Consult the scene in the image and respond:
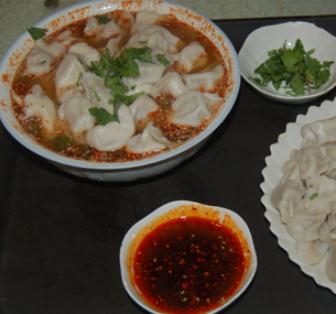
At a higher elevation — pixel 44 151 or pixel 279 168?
pixel 44 151

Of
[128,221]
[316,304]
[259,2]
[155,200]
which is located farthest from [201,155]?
[259,2]

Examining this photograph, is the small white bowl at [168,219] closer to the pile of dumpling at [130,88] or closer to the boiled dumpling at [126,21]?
the pile of dumpling at [130,88]

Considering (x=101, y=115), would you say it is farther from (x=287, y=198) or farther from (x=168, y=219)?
(x=287, y=198)

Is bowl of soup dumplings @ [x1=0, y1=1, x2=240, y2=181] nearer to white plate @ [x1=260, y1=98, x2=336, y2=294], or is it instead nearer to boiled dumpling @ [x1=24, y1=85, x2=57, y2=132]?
boiled dumpling @ [x1=24, y1=85, x2=57, y2=132]

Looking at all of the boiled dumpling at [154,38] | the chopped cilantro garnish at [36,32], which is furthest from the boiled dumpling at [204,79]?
the chopped cilantro garnish at [36,32]

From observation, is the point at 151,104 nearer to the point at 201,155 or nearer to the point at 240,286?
the point at 201,155

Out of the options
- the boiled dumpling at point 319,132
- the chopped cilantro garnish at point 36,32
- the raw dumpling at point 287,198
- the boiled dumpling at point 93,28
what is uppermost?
the chopped cilantro garnish at point 36,32

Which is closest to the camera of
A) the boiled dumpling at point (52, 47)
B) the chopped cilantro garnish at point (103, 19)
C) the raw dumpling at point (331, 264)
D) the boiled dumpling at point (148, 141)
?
the raw dumpling at point (331, 264)
